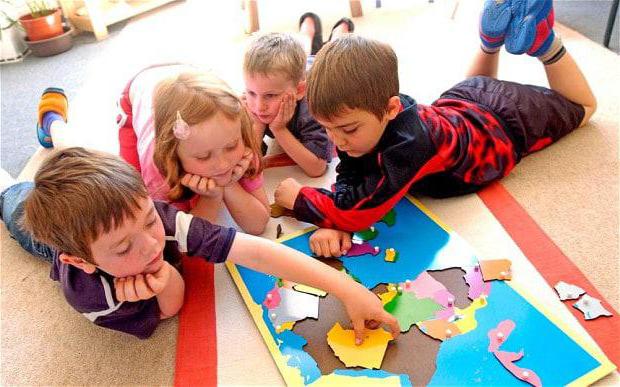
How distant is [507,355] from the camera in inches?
32.4

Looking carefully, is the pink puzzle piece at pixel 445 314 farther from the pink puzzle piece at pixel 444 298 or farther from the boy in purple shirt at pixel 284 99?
the boy in purple shirt at pixel 284 99

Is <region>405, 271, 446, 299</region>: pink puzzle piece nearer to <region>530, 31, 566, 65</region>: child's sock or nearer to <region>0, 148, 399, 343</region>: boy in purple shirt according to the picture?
<region>0, 148, 399, 343</region>: boy in purple shirt

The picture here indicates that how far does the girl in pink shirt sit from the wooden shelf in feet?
4.66

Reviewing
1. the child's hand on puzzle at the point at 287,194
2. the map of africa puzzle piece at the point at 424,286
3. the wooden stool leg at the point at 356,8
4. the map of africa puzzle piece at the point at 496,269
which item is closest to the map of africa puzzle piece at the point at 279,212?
the child's hand on puzzle at the point at 287,194

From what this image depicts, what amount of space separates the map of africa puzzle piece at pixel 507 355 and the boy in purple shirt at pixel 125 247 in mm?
164

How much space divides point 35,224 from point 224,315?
0.38m

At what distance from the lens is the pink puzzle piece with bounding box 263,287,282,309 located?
963 millimetres

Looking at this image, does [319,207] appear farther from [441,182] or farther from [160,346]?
[160,346]

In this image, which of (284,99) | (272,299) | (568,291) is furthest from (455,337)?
(284,99)

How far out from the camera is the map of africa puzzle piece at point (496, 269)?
3.14 feet

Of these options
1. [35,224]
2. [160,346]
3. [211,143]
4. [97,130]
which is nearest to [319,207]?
[211,143]

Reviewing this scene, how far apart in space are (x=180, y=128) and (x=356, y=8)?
1.52m

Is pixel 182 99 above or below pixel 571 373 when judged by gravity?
above

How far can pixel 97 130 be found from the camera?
159 centimetres
